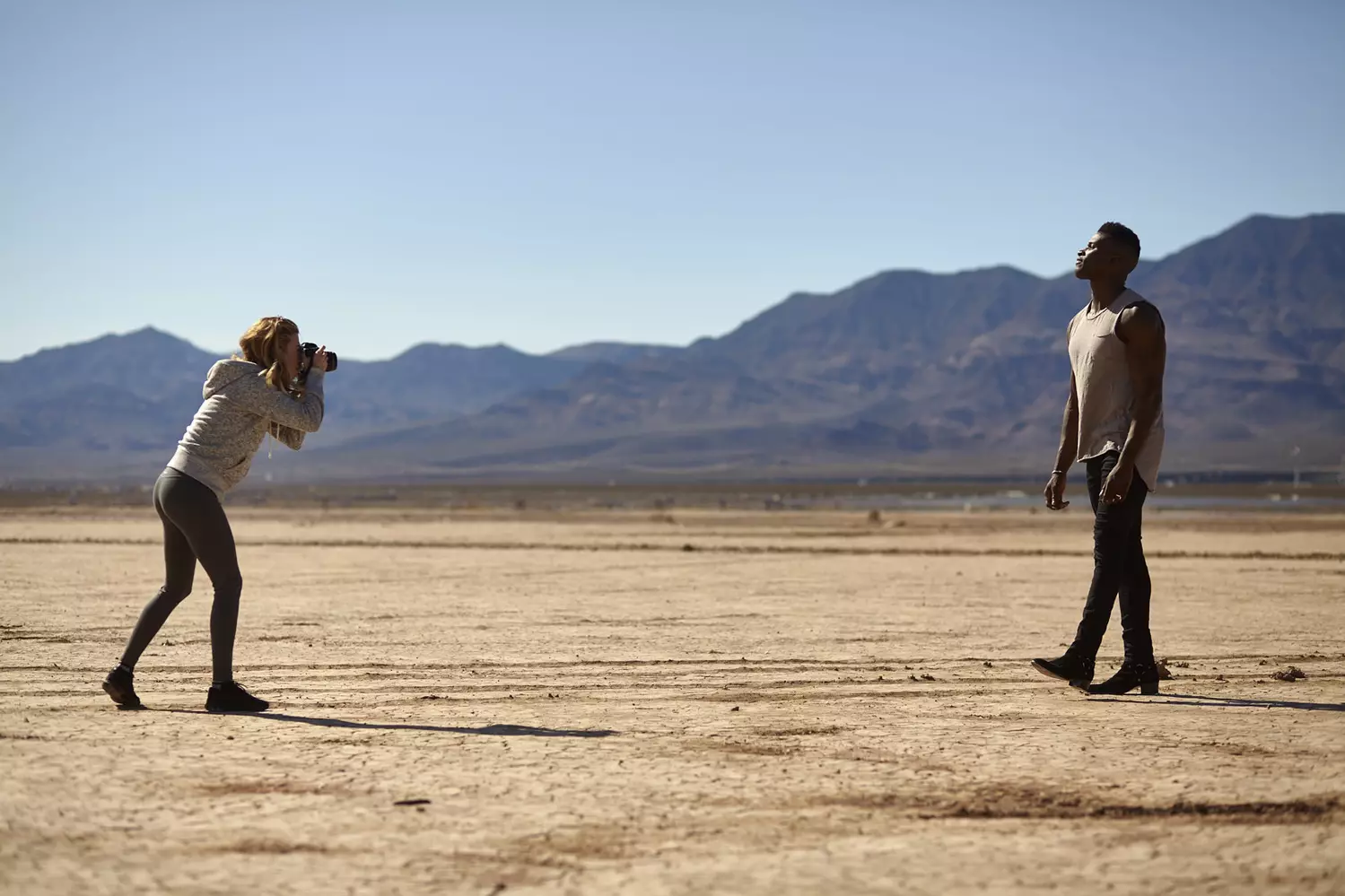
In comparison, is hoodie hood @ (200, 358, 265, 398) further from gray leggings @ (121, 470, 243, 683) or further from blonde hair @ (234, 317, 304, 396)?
gray leggings @ (121, 470, 243, 683)

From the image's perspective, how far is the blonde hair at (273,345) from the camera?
6695 mm

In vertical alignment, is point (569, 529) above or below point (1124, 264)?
below

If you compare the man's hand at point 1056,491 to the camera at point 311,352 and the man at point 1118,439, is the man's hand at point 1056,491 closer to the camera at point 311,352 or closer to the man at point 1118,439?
the man at point 1118,439

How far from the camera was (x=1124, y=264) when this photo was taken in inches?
277

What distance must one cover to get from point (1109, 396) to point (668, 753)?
9.85 feet

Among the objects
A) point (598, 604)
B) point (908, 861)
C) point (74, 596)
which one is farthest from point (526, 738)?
point (74, 596)

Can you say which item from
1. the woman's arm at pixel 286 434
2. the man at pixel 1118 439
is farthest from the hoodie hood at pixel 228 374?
the man at pixel 1118 439

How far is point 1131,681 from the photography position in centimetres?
689

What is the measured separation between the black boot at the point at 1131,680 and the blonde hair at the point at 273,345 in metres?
4.17

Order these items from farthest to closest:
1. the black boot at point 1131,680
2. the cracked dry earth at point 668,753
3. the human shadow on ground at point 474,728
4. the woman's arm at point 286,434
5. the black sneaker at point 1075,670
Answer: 1. the black sneaker at point 1075,670
2. the black boot at point 1131,680
3. the woman's arm at point 286,434
4. the human shadow on ground at point 474,728
5. the cracked dry earth at point 668,753

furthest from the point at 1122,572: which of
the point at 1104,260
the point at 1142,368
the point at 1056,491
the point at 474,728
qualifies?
the point at 474,728

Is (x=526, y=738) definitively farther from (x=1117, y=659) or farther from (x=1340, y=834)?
(x=1117, y=659)

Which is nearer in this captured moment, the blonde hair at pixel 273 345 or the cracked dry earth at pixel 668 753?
the cracked dry earth at pixel 668 753

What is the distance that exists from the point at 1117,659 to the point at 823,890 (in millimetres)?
5295
